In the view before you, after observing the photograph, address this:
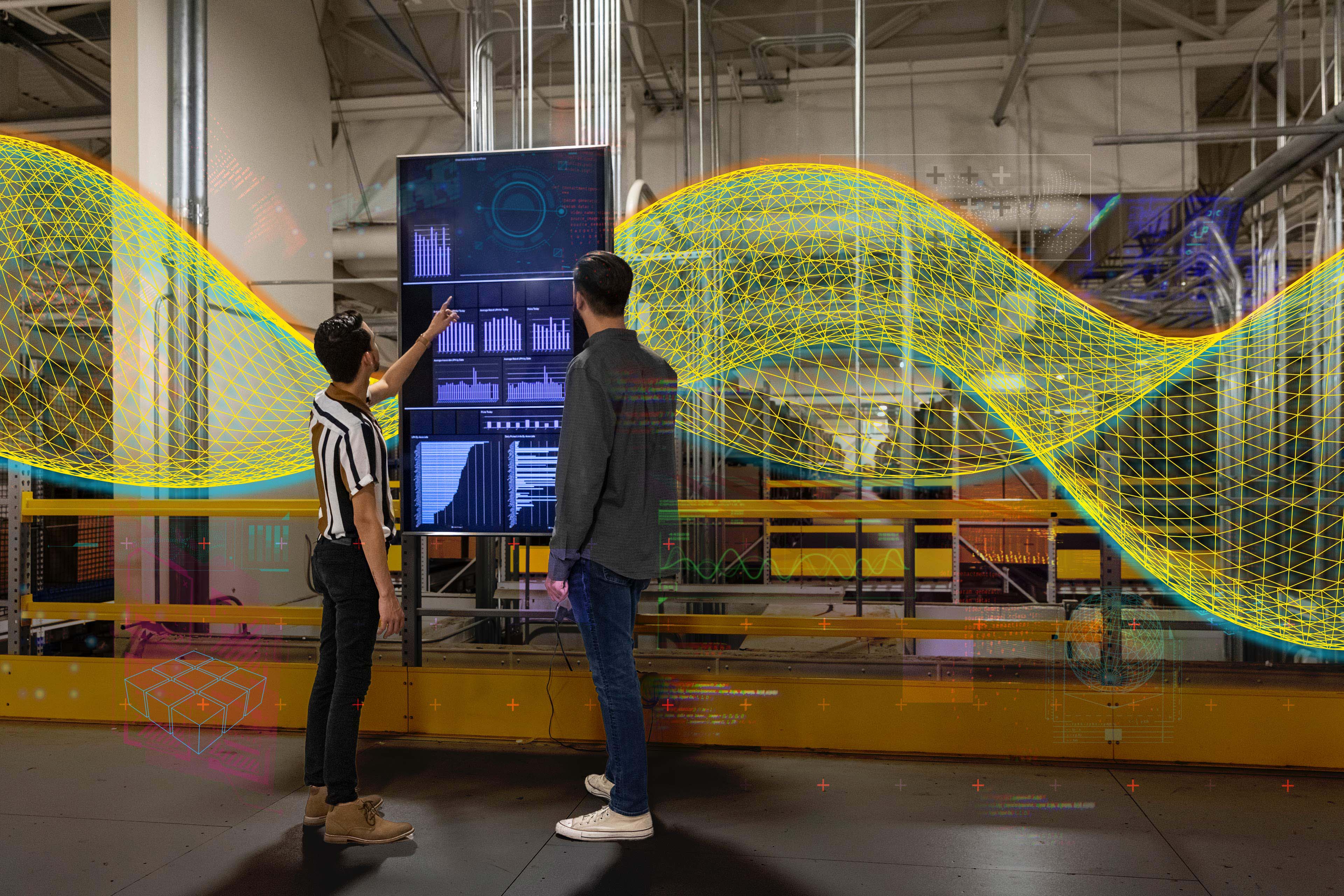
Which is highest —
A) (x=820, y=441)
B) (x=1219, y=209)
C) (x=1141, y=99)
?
(x=1141, y=99)

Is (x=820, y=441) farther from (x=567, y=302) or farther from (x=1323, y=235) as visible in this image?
(x=567, y=302)

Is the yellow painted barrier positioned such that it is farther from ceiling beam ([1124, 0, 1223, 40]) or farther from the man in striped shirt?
ceiling beam ([1124, 0, 1223, 40])

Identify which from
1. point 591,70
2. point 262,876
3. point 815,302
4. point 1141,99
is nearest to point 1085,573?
point 1141,99

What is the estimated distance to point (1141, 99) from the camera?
9.30m

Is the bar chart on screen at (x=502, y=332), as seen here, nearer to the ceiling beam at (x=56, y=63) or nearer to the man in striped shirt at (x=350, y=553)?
the man in striped shirt at (x=350, y=553)

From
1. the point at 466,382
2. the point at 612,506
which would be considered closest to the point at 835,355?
Result: the point at 466,382

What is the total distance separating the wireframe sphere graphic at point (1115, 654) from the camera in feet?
12.3

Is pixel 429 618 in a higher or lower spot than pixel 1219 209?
lower

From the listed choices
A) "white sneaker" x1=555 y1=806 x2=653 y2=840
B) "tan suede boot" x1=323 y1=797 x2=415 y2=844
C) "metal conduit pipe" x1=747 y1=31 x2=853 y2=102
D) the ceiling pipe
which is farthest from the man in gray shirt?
the ceiling pipe

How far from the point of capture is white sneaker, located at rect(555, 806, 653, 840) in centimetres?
286

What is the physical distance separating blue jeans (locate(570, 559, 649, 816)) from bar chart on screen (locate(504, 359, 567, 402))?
46.5 inches

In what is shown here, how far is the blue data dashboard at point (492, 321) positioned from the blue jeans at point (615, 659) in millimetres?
964

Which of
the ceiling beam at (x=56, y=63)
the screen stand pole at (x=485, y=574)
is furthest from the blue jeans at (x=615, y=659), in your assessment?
the ceiling beam at (x=56, y=63)

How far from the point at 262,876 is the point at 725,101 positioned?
937 cm
